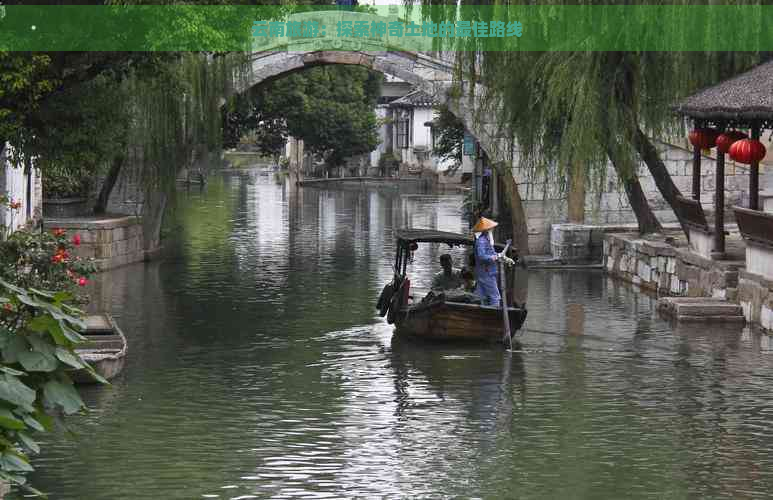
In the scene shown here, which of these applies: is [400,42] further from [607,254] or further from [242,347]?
[242,347]

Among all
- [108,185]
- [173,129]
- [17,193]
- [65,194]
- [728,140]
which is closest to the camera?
[728,140]

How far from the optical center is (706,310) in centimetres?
2117

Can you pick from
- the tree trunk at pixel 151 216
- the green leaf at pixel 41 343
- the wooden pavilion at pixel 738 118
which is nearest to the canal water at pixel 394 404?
the wooden pavilion at pixel 738 118

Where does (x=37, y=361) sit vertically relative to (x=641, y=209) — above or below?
below

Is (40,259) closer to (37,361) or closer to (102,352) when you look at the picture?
(102,352)

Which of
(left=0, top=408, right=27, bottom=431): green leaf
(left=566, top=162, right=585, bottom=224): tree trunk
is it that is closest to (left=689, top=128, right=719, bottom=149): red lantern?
(left=566, top=162, right=585, bottom=224): tree trunk

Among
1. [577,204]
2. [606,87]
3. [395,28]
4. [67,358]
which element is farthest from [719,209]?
[67,358]

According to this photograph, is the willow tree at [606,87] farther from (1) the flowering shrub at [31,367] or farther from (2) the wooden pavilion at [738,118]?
(1) the flowering shrub at [31,367]

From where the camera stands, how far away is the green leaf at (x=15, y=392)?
9.11 m

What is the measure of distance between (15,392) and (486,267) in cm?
1046

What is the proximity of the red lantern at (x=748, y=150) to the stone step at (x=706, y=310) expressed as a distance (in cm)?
210

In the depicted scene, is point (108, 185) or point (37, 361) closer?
point (37, 361)

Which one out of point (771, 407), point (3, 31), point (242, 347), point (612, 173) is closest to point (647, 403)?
point (771, 407)

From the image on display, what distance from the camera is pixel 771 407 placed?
15008 millimetres
